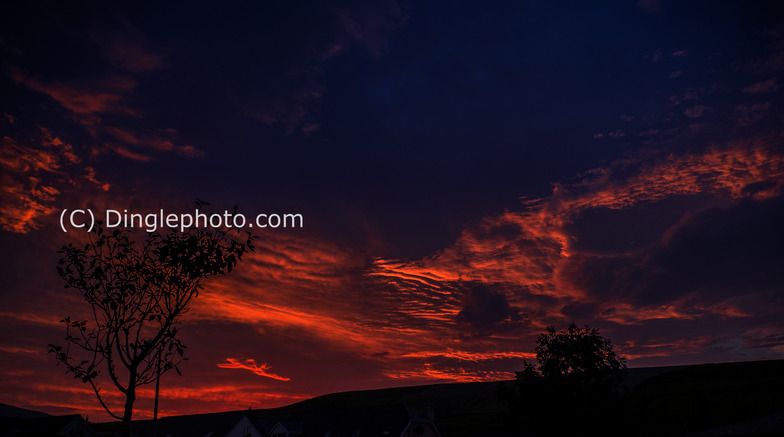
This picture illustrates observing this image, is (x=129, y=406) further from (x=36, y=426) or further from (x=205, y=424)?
(x=205, y=424)

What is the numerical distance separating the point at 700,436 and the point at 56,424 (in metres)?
91.3

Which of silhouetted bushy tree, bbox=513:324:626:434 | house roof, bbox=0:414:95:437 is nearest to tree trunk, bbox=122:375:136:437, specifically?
silhouetted bushy tree, bbox=513:324:626:434

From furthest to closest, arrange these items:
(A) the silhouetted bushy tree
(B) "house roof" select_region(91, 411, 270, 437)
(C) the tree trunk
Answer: (B) "house roof" select_region(91, 411, 270, 437), (A) the silhouetted bushy tree, (C) the tree trunk

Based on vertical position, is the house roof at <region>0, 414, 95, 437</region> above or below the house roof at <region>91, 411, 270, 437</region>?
above

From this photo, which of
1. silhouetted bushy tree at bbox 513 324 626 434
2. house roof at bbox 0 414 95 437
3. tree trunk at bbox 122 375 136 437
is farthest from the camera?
house roof at bbox 0 414 95 437

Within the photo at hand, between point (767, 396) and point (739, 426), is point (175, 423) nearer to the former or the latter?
point (739, 426)

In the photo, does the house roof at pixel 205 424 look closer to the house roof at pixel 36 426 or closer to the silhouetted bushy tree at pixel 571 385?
the house roof at pixel 36 426

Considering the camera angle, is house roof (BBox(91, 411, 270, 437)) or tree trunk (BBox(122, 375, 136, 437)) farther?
house roof (BBox(91, 411, 270, 437))

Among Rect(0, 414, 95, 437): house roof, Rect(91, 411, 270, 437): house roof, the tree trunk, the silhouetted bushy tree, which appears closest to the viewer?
the tree trunk

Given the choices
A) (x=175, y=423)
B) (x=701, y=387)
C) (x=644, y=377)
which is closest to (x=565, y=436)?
(x=175, y=423)

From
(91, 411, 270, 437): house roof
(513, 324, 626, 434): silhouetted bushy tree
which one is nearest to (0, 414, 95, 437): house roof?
(91, 411, 270, 437): house roof

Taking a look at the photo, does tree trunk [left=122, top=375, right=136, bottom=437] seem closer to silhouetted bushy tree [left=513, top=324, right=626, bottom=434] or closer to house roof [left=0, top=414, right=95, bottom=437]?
silhouetted bushy tree [left=513, top=324, right=626, bottom=434]

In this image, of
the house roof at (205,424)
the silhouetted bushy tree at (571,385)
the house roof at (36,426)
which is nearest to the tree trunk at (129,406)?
the silhouetted bushy tree at (571,385)

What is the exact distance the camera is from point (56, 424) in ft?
275
